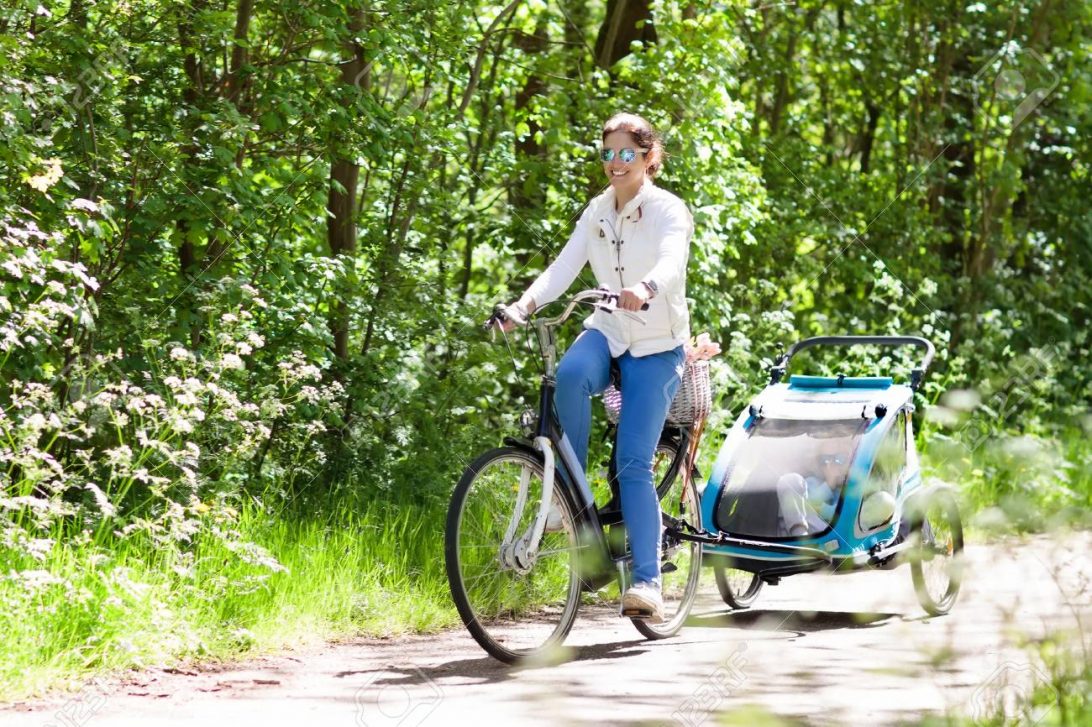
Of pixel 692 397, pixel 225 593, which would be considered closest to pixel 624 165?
pixel 692 397

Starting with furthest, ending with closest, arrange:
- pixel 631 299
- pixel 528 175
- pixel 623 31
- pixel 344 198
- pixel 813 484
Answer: pixel 623 31, pixel 528 175, pixel 344 198, pixel 813 484, pixel 631 299

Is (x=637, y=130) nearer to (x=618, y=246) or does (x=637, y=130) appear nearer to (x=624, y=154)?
(x=624, y=154)

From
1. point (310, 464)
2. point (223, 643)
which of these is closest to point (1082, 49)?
point (310, 464)

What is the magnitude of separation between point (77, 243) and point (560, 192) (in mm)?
3764

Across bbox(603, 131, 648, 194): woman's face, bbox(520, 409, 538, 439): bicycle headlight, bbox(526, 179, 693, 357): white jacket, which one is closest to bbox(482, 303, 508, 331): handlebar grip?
bbox(526, 179, 693, 357): white jacket

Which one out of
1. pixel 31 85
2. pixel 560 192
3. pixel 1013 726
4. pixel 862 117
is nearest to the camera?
pixel 1013 726

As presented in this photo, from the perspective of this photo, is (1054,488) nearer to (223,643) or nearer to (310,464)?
(310,464)

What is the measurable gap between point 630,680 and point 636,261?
163 cm

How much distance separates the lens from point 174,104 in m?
7.31

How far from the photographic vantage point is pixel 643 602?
5.48m

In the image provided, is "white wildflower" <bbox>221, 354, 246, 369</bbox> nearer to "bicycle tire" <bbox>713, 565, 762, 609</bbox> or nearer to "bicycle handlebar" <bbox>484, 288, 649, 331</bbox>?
"bicycle handlebar" <bbox>484, 288, 649, 331</bbox>

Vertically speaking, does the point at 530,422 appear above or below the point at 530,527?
above

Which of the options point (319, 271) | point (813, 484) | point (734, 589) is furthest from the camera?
point (319, 271)

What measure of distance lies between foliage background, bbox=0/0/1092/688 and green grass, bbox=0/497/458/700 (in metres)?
0.02
